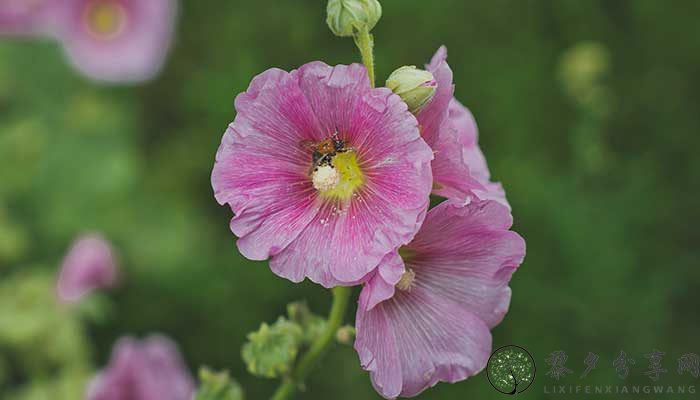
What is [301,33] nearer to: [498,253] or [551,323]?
[551,323]

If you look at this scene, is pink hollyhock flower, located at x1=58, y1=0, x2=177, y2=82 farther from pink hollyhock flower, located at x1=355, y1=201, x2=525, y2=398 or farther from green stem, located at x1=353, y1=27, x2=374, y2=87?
pink hollyhock flower, located at x1=355, y1=201, x2=525, y2=398

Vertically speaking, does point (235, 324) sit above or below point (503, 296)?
below

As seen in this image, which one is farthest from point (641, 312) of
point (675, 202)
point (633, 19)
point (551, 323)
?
point (633, 19)

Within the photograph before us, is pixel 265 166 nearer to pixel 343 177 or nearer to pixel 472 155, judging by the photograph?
pixel 343 177

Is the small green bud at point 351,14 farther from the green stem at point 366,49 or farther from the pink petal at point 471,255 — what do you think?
the pink petal at point 471,255

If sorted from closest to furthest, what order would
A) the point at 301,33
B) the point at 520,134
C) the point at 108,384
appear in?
1. the point at 108,384
2. the point at 520,134
3. the point at 301,33

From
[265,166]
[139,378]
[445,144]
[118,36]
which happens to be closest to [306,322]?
[265,166]

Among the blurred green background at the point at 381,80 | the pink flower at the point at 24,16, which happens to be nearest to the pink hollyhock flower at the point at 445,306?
the blurred green background at the point at 381,80

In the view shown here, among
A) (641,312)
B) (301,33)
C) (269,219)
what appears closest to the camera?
(269,219)
